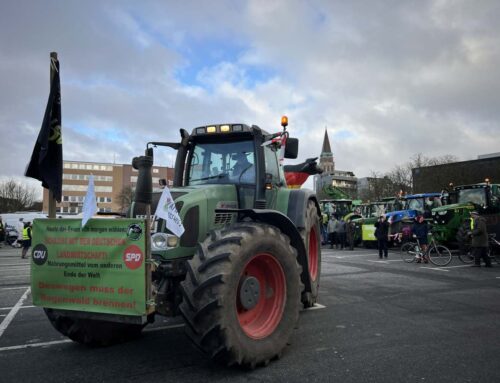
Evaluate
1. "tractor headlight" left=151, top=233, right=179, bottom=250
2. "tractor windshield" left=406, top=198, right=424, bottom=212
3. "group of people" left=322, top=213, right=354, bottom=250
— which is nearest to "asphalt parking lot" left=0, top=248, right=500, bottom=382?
"tractor headlight" left=151, top=233, right=179, bottom=250

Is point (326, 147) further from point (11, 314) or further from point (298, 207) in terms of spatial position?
point (11, 314)

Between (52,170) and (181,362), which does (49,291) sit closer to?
(52,170)

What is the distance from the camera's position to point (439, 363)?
4.22 meters

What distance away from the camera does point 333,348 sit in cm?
471

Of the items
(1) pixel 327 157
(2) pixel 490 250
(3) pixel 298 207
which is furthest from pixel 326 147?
(3) pixel 298 207

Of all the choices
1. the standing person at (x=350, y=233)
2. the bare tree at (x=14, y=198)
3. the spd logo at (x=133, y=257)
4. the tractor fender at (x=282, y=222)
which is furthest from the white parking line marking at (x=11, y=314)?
the bare tree at (x=14, y=198)

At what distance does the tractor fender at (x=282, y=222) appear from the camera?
4614 millimetres

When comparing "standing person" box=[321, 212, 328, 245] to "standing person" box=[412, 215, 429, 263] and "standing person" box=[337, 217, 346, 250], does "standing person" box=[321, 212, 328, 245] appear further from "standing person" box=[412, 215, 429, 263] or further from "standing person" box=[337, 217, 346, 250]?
"standing person" box=[412, 215, 429, 263]

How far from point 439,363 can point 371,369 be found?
30.6 inches

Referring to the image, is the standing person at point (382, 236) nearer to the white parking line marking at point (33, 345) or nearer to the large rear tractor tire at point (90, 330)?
the large rear tractor tire at point (90, 330)

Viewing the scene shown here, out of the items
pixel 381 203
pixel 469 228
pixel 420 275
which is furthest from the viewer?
pixel 381 203

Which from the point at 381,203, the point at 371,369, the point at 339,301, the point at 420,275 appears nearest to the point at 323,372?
the point at 371,369

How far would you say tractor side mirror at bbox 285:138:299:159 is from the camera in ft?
A: 19.1

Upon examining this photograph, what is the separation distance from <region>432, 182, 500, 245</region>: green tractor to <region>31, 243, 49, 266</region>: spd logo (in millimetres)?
15210
